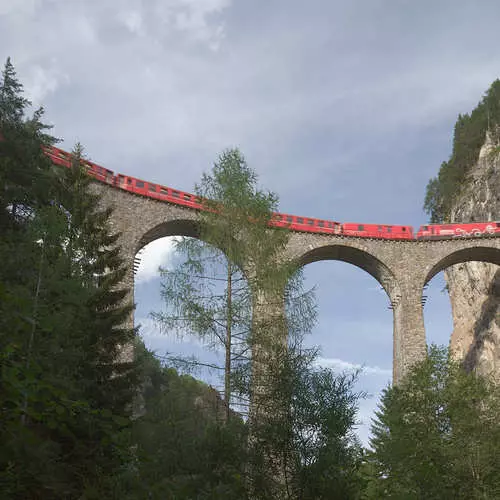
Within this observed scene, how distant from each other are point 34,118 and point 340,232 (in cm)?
1880

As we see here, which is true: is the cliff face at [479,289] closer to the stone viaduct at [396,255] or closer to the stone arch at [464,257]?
the stone arch at [464,257]

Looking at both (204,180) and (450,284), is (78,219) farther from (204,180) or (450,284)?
(450,284)

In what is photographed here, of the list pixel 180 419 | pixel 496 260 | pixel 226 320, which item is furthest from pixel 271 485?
pixel 496 260

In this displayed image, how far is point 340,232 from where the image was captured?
1302 inches

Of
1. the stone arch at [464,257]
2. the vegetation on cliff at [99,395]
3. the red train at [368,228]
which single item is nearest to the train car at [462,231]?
the red train at [368,228]

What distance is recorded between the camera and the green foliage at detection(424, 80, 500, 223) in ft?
159

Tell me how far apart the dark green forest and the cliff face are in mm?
16834

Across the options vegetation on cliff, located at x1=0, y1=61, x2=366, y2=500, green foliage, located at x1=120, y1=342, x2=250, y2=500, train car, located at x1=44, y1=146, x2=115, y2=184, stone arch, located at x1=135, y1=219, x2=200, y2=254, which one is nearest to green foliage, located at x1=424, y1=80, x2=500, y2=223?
stone arch, located at x1=135, y1=219, x2=200, y2=254

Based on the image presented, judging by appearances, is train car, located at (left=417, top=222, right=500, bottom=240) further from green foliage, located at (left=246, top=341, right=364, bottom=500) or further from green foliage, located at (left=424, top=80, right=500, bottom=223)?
green foliage, located at (left=246, top=341, right=364, bottom=500)

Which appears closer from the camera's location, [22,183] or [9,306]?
[9,306]

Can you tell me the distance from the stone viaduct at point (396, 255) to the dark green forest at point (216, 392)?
23.9 feet

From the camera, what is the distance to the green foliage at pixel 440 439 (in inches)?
685

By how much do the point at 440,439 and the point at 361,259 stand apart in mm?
16094

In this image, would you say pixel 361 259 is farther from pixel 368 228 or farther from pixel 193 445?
pixel 193 445
